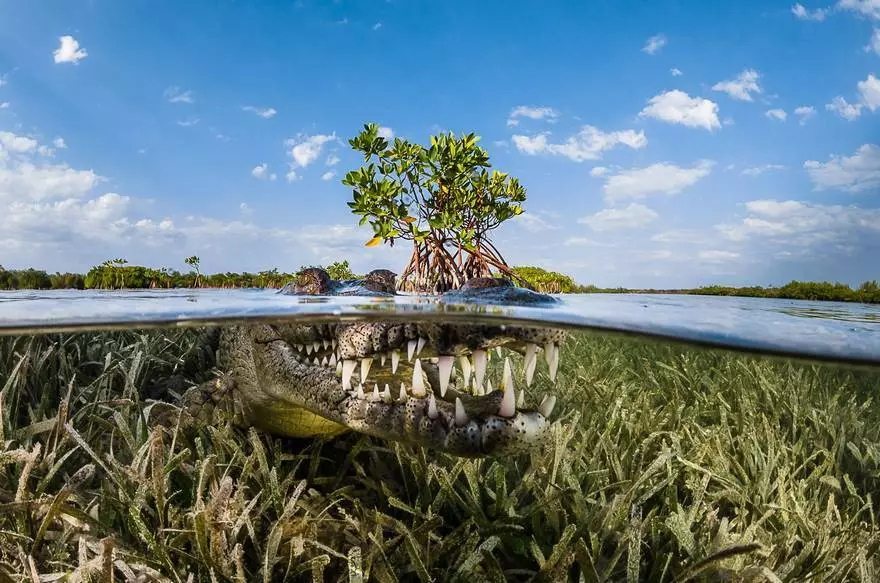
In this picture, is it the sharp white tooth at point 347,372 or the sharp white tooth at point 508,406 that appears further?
the sharp white tooth at point 347,372

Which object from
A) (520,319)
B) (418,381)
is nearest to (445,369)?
(418,381)

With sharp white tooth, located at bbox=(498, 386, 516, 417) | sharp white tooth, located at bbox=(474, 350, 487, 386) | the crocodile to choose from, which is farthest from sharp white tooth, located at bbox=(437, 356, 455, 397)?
sharp white tooth, located at bbox=(498, 386, 516, 417)

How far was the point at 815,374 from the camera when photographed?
4855 mm

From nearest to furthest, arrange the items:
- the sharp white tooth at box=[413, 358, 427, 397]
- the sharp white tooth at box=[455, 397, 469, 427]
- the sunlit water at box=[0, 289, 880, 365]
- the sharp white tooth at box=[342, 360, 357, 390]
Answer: the sharp white tooth at box=[455, 397, 469, 427] → the sharp white tooth at box=[413, 358, 427, 397] → the sharp white tooth at box=[342, 360, 357, 390] → the sunlit water at box=[0, 289, 880, 365]

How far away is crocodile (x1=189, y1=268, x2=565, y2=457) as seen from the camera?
2.28 meters

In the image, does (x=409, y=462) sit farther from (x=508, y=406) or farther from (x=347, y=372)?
(x=508, y=406)

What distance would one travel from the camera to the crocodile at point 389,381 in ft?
7.48

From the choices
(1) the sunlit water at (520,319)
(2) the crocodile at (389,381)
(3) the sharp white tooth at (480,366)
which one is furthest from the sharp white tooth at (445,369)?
(1) the sunlit water at (520,319)

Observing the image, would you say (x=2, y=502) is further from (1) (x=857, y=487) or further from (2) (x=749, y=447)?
(1) (x=857, y=487)

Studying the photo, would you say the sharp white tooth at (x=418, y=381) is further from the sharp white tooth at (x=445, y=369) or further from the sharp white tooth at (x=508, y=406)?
the sharp white tooth at (x=508, y=406)

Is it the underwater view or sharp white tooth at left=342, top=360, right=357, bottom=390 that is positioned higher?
sharp white tooth at left=342, top=360, right=357, bottom=390

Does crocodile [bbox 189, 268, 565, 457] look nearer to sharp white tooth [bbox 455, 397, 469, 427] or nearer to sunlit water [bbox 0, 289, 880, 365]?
sharp white tooth [bbox 455, 397, 469, 427]

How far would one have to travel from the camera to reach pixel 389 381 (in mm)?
3514

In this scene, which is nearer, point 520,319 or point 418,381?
point 418,381
